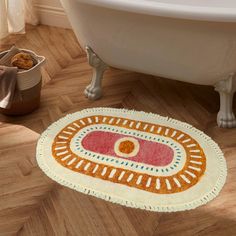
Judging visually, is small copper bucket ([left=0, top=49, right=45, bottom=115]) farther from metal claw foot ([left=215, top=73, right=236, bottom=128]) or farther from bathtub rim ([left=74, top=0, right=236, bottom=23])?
metal claw foot ([left=215, top=73, right=236, bottom=128])

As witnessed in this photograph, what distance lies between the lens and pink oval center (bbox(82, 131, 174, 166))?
1.80m

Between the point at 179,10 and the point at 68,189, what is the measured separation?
0.83 metres

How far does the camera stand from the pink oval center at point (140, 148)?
180 centimetres

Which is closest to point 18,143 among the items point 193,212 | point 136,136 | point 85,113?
point 85,113

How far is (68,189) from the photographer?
166cm

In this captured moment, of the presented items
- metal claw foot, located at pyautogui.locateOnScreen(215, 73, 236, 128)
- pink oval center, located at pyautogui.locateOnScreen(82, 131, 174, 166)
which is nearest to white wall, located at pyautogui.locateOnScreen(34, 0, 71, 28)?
pink oval center, located at pyautogui.locateOnScreen(82, 131, 174, 166)

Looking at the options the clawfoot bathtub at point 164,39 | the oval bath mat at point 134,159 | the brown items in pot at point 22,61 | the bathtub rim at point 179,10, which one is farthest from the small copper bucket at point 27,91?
the bathtub rim at point 179,10

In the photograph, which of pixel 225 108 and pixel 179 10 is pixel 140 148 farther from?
pixel 179 10

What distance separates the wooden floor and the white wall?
0.94 ft

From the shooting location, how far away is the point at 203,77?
190 cm

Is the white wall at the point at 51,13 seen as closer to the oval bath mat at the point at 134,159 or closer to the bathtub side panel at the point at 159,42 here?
the bathtub side panel at the point at 159,42

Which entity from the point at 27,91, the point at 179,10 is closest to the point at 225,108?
the point at 179,10

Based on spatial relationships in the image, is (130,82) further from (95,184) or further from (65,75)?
(95,184)

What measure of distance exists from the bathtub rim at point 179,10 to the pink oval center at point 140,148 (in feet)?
1.94
